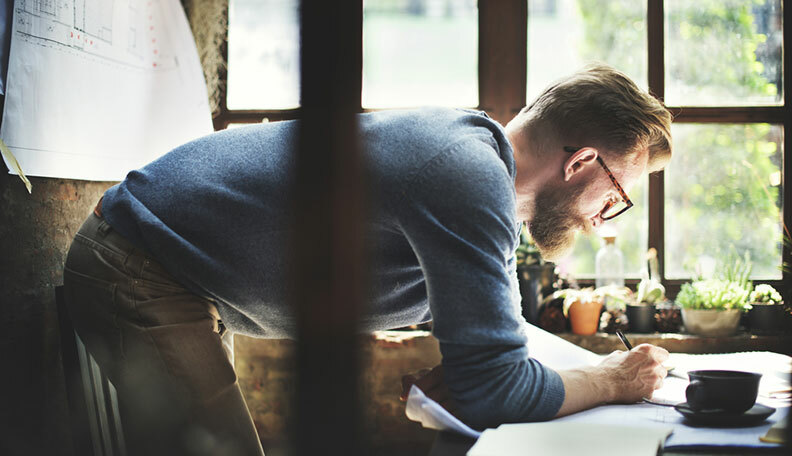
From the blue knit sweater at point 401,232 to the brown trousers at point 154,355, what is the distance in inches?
1.7

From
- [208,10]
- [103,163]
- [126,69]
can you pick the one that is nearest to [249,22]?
[208,10]

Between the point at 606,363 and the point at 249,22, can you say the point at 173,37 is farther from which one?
the point at 606,363

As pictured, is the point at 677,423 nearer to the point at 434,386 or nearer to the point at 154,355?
the point at 434,386

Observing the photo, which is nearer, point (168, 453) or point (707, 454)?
point (707, 454)

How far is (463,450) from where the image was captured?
793 millimetres

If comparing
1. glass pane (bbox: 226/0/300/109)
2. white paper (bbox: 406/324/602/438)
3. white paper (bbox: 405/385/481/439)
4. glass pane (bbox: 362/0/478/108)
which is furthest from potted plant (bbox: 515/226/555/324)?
white paper (bbox: 405/385/481/439)

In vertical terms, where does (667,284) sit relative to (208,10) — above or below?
below

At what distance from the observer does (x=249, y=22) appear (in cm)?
255

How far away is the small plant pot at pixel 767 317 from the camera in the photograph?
7.39 feet

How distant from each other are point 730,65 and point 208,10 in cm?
202

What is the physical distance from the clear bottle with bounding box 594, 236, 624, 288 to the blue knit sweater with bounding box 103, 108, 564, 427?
133 centimetres

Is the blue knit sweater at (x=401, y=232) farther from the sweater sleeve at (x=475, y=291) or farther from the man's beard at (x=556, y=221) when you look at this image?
the man's beard at (x=556, y=221)

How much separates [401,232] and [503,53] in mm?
1676

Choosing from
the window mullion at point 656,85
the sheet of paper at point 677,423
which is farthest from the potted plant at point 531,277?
the sheet of paper at point 677,423
